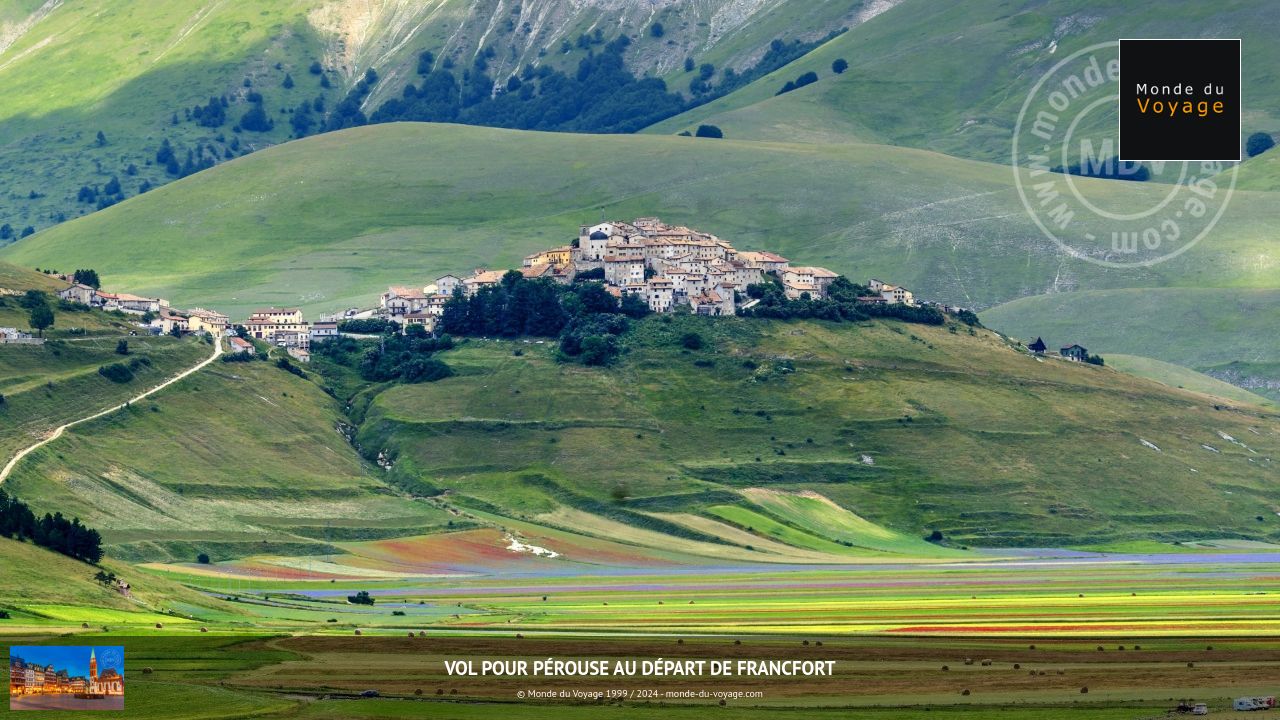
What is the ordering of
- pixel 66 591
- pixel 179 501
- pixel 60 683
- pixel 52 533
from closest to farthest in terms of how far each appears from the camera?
pixel 60 683, pixel 66 591, pixel 52 533, pixel 179 501

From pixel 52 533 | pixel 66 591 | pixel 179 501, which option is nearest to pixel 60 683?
pixel 66 591

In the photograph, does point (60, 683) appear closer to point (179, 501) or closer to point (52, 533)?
point (52, 533)

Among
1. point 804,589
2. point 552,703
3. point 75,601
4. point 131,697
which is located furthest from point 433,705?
point 804,589

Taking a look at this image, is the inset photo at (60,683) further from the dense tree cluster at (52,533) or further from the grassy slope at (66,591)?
the dense tree cluster at (52,533)

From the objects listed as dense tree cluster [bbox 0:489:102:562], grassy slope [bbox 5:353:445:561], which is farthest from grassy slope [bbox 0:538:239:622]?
grassy slope [bbox 5:353:445:561]

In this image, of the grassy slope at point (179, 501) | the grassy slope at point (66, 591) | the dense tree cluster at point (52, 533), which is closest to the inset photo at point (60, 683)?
the grassy slope at point (66, 591)

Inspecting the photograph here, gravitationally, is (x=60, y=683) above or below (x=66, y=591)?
above

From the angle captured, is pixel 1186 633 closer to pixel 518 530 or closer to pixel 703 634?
pixel 703 634

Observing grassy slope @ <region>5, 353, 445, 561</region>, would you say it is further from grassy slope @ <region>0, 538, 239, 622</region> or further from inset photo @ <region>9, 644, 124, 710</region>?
inset photo @ <region>9, 644, 124, 710</region>

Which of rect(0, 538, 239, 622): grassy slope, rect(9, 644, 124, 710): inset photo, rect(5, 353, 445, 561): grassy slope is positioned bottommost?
rect(5, 353, 445, 561): grassy slope

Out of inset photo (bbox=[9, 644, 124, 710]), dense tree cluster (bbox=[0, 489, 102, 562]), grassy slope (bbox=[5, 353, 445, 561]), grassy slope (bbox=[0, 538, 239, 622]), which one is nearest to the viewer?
inset photo (bbox=[9, 644, 124, 710])
